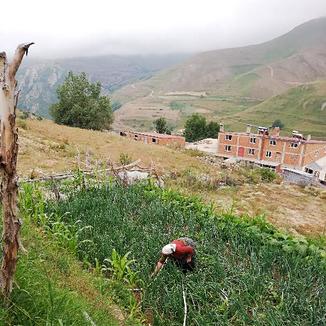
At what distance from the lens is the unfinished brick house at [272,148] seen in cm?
4384

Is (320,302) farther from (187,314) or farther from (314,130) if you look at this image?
(314,130)

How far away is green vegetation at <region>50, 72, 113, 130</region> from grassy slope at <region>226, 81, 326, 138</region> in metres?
76.4

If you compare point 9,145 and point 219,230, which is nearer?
point 9,145

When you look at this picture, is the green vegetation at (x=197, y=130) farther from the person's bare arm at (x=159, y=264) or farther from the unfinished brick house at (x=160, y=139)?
the person's bare arm at (x=159, y=264)

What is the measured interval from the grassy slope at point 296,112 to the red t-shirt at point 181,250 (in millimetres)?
99862

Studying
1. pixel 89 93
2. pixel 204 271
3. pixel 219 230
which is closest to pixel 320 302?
pixel 204 271

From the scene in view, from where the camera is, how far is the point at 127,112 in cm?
17238

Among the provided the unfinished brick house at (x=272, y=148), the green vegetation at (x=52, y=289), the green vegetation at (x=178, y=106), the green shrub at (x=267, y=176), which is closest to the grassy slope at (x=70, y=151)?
the green shrub at (x=267, y=176)

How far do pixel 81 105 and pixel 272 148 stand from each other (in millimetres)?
24381

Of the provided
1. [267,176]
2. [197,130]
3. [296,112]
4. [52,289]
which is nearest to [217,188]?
[267,176]

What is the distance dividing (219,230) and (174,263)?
177 cm

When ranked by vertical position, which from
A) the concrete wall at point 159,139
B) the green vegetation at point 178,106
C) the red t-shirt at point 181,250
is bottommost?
the green vegetation at point 178,106

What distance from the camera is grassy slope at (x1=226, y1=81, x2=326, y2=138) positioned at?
108188 millimetres

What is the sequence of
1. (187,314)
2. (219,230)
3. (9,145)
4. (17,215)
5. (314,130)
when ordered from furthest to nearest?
(314,130)
(219,230)
(187,314)
(17,215)
(9,145)
